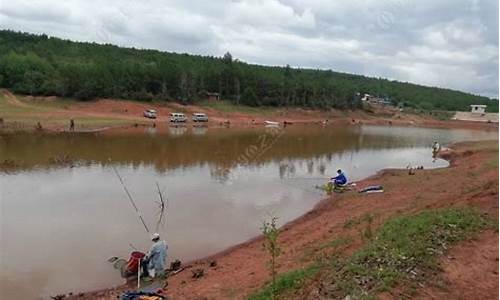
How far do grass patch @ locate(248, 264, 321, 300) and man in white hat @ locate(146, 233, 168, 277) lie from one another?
12.0 feet

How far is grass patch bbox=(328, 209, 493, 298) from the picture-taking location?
8141 mm

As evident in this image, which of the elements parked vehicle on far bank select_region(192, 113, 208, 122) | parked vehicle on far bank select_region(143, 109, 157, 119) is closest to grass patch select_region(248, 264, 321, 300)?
parked vehicle on far bank select_region(143, 109, 157, 119)

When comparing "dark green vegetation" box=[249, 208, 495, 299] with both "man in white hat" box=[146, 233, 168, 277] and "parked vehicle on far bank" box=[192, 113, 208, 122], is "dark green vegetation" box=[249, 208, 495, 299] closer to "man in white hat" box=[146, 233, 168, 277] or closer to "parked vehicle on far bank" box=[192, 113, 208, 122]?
"man in white hat" box=[146, 233, 168, 277]

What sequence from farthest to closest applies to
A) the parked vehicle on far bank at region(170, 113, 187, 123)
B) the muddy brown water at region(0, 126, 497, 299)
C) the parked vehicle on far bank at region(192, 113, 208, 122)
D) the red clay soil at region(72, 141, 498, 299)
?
the parked vehicle on far bank at region(192, 113, 208, 122) → the parked vehicle on far bank at region(170, 113, 187, 123) → the muddy brown water at region(0, 126, 497, 299) → the red clay soil at region(72, 141, 498, 299)

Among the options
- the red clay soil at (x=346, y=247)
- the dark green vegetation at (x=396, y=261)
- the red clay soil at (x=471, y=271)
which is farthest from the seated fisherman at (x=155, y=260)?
the red clay soil at (x=471, y=271)

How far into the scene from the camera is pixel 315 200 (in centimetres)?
2288

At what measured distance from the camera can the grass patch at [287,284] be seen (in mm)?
9266

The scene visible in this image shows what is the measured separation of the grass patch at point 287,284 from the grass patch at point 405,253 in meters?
0.61

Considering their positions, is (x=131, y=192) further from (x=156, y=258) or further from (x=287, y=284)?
(x=287, y=284)

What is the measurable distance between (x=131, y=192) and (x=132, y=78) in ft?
177

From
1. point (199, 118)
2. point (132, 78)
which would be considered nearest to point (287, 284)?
point (199, 118)

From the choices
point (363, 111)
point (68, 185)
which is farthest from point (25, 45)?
point (68, 185)

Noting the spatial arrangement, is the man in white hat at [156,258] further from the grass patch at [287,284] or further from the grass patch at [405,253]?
the grass patch at [405,253]

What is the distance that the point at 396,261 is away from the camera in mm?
8961
